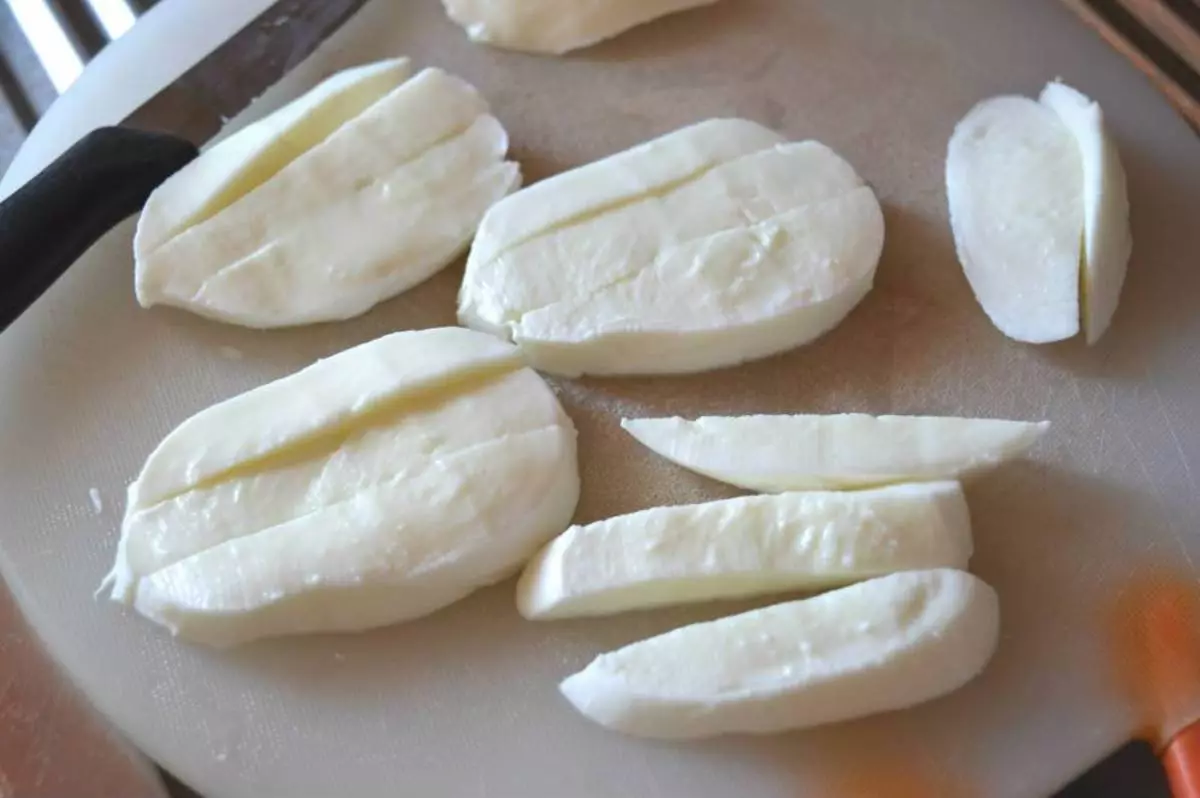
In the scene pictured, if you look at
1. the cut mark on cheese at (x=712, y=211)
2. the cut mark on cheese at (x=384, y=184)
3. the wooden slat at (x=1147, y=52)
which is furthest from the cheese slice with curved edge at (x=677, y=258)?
the wooden slat at (x=1147, y=52)

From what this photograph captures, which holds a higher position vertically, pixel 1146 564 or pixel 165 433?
pixel 165 433

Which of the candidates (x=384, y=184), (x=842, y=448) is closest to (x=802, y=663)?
(x=842, y=448)

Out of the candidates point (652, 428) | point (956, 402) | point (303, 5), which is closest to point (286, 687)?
point (652, 428)

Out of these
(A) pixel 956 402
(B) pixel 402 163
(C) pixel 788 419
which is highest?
(B) pixel 402 163

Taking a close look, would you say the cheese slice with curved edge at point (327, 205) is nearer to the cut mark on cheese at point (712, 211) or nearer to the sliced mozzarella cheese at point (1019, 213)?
the cut mark on cheese at point (712, 211)

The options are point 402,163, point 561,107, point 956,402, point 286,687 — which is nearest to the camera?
point 286,687

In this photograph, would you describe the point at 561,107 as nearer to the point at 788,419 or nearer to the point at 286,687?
the point at 788,419

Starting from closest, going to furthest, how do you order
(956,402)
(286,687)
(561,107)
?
(286,687)
(956,402)
(561,107)
